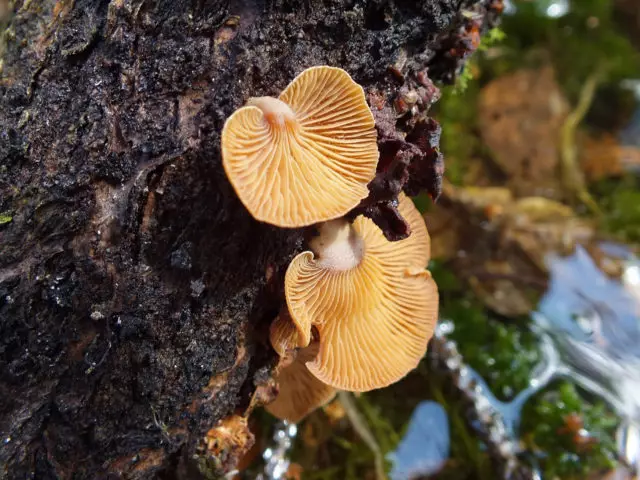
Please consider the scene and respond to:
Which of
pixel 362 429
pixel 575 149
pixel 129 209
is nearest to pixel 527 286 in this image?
pixel 362 429

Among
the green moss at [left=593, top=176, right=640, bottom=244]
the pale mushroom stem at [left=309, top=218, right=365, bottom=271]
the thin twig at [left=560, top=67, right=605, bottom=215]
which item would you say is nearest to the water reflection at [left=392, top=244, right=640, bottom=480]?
the green moss at [left=593, top=176, right=640, bottom=244]

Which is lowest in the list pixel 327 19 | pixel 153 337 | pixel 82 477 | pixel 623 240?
pixel 623 240

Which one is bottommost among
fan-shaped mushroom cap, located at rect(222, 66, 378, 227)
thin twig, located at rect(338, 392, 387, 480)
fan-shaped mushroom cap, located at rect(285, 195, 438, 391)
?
A: thin twig, located at rect(338, 392, 387, 480)

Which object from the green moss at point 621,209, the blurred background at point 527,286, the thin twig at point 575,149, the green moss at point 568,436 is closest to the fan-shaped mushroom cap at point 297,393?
the blurred background at point 527,286

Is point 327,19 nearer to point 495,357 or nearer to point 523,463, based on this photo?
point 495,357

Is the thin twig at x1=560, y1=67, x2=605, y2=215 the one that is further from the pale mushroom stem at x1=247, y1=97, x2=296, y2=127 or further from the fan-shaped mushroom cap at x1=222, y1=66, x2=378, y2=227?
the pale mushroom stem at x1=247, y1=97, x2=296, y2=127

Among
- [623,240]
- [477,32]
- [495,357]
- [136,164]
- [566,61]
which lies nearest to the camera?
[136,164]

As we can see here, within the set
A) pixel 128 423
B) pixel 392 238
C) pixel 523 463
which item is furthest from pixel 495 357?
pixel 128 423

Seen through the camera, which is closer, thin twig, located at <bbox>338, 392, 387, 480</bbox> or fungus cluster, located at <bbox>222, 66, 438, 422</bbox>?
fungus cluster, located at <bbox>222, 66, 438, 422</bbox>
